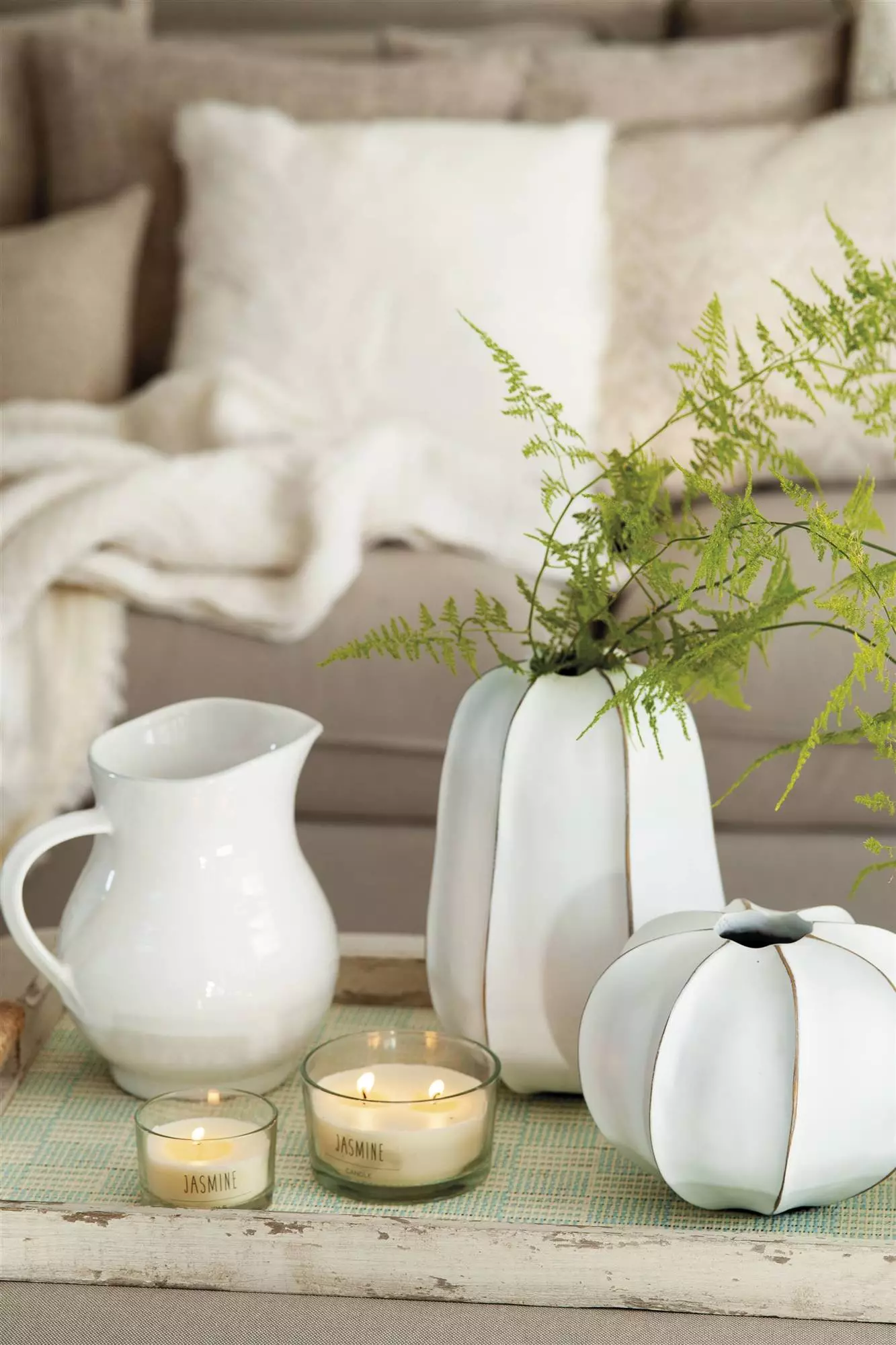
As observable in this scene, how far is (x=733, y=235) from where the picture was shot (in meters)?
1.90

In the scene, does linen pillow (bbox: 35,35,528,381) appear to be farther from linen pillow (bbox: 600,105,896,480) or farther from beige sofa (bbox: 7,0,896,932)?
beige sofa (bbox: 7,0,896,932)

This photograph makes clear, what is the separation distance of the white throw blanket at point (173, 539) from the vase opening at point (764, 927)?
90 centimetres

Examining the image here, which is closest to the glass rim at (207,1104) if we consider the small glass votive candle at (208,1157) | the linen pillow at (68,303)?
the small glass votive candle at (208,1157)

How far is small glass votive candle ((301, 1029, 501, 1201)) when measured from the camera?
0.69 metres

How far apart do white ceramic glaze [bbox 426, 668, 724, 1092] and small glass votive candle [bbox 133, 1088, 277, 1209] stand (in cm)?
15

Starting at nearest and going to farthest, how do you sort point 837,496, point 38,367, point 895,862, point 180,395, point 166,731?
point 895,862
point 166,731
point 837,496
point 180,395
point 38,367

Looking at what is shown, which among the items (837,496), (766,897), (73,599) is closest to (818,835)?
(766,897)

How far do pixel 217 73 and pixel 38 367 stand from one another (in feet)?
1.68

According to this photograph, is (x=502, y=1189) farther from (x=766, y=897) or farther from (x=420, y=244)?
(x=420, y=244)

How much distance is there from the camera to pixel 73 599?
5.29ft

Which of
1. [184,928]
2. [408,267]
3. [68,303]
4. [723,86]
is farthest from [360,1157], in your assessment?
Answer: [723,86]

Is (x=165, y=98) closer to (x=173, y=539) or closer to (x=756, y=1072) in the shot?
(x=173, y=539)

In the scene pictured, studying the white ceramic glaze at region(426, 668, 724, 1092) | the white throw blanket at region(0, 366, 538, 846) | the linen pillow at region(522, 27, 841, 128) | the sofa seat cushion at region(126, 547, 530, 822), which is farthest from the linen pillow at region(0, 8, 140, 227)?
the white ceramic glaze at region(426, 668, 724, 1092)

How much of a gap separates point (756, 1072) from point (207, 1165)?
25 centimetres
